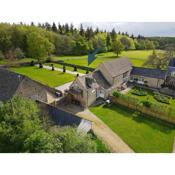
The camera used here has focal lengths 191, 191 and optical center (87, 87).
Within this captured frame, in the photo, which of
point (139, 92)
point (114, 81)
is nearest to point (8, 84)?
point (114, 81)

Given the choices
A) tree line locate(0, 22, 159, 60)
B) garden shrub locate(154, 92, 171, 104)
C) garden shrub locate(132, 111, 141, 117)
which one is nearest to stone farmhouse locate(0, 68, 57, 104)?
garden shrub locate(132, 111, 141, 117)

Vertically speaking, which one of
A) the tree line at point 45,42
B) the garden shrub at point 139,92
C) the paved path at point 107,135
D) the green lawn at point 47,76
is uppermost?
the tree line at point 45,42

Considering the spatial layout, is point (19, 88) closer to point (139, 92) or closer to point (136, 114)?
point (136, 114)

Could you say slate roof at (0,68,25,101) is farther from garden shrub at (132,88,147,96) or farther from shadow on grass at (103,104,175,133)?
garden shrub at (132,88,147,96)

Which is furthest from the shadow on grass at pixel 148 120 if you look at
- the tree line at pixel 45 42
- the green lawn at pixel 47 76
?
the tree line at pixel 45 42

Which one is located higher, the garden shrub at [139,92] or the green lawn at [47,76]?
the green lawn at [47,76]

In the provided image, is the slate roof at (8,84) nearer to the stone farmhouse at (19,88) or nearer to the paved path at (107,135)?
the stone farmhouse at (19,88)
